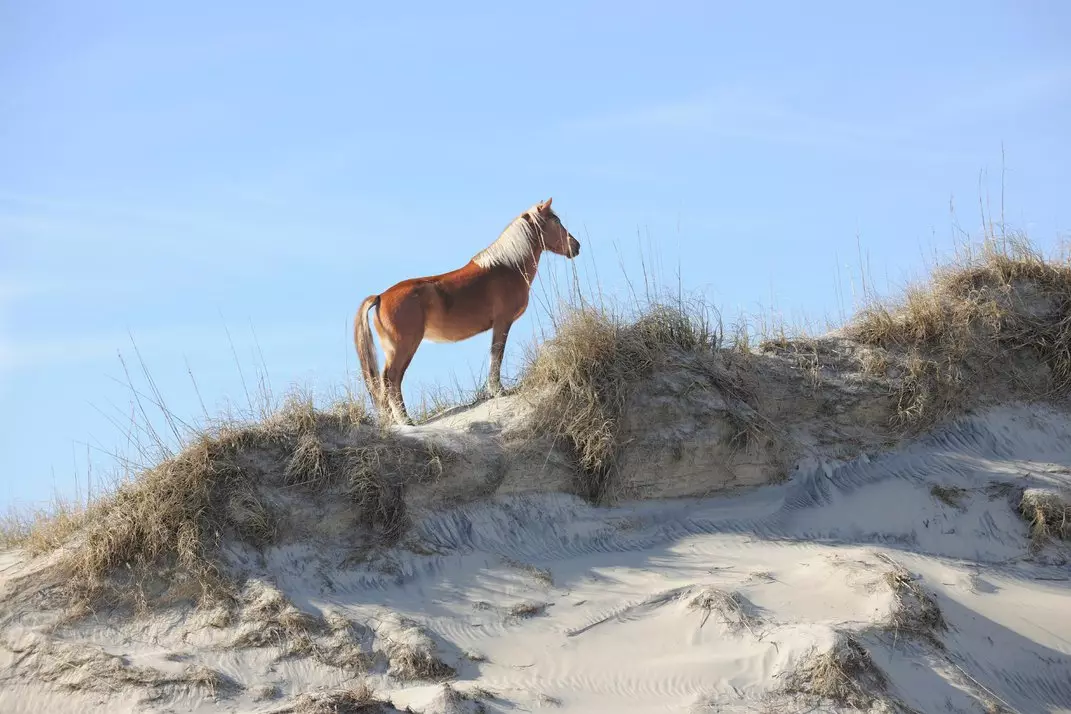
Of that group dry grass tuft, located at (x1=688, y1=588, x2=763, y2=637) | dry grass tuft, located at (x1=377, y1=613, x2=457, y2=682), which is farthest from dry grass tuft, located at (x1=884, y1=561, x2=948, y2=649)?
dry grass tuft, located at (x1=377, y1=613, x2=457, y2=682)

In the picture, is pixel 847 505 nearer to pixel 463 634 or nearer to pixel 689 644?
pixel 689 644

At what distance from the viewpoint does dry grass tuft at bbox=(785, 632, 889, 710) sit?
6.38m

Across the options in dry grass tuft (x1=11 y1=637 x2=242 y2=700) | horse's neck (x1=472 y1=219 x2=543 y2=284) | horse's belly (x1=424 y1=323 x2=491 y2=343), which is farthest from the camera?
horse's neck (x1=472 y1=219 x2=543 y2=284)

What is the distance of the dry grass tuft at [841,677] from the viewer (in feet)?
20.9

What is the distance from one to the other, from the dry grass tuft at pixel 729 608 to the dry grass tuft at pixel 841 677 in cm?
41

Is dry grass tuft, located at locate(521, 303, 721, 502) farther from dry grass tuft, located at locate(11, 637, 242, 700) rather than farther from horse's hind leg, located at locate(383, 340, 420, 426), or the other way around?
dry grass tuft, located at locate(11, 637, 242, 700)

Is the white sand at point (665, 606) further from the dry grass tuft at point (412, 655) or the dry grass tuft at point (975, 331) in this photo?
the dry grass tuft at point (975, 331)

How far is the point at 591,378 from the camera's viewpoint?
8281mm

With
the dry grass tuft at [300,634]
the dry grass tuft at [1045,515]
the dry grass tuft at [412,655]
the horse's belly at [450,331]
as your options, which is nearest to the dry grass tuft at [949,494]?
the dry grass tuft at [1045,515]

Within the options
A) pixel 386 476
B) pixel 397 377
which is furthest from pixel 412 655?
pixel 397 377

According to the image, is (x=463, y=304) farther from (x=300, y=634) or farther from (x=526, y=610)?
(x=300, y=634)

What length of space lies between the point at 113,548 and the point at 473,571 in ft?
7.14

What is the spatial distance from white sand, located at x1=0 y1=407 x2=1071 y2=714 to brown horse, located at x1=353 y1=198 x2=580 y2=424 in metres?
0.88

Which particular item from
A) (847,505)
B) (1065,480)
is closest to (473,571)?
(847,505)
